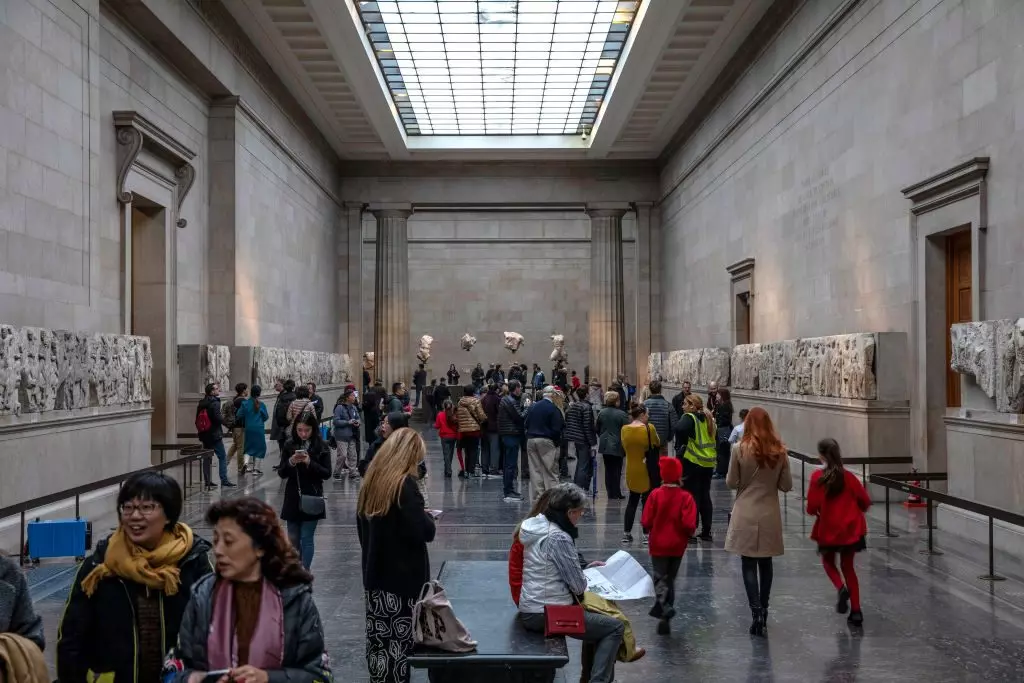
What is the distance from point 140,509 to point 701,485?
807 cm

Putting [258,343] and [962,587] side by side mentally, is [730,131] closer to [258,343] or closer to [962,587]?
[258,343]

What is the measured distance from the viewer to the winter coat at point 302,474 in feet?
25.5

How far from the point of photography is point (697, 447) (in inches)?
415

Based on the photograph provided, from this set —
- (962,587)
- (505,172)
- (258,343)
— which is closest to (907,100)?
(962,587)

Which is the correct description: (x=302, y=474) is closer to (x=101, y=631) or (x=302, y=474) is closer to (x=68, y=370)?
(x=101, y=631)

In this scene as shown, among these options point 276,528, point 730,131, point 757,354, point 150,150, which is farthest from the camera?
point 730,131

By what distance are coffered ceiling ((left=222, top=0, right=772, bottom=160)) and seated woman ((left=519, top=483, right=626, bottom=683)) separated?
52.0 ft

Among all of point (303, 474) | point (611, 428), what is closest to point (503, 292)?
point (611, 428)

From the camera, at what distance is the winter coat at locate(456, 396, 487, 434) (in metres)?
15.9

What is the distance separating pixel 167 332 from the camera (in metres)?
17.0

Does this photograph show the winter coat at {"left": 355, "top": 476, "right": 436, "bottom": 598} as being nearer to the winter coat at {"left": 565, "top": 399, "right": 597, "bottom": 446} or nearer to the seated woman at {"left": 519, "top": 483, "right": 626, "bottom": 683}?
the seated woman at {"left": 519, "top": 483, "right": 626, "bottom": 683}

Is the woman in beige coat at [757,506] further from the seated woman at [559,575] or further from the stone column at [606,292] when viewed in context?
the stone column at [606,292]

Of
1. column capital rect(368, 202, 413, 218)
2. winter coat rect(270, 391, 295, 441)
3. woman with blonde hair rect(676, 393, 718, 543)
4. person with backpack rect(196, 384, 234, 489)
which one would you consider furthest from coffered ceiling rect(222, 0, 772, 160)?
woman with blonde hair rect(676, 393, 718, 543)

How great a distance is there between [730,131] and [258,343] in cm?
1202
